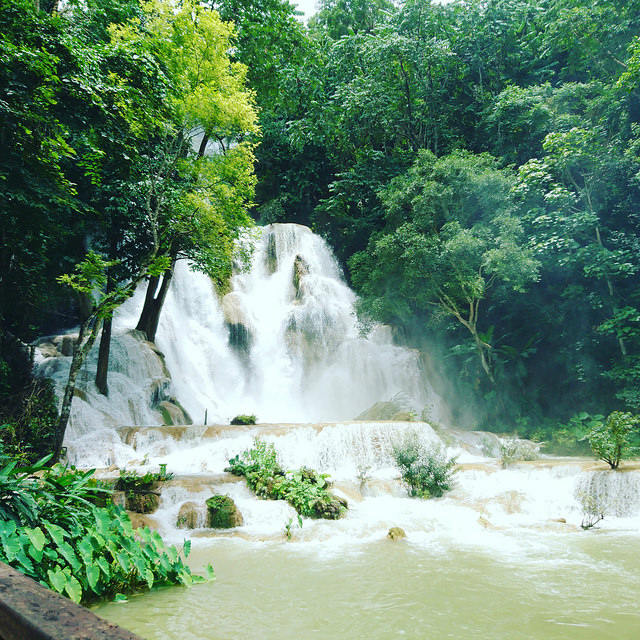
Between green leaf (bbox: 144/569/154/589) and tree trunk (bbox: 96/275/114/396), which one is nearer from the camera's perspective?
green leaf (bbox: 144/569/154/589)

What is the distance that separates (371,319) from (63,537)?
1436cm

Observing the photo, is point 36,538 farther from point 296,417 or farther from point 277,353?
point 277,353

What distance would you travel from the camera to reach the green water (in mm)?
3299

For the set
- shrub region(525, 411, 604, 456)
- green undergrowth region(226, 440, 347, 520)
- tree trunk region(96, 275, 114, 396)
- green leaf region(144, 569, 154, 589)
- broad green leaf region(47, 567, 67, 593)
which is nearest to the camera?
broad green leaf region(47, 567, 67, 593)

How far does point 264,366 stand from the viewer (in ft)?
61.3

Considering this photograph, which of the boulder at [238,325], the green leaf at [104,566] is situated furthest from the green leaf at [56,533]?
the boulder at [238,325]

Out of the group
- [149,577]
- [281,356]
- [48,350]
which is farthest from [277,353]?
[149,577]

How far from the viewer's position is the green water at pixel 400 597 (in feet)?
10.8

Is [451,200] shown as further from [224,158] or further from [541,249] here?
[224,158]

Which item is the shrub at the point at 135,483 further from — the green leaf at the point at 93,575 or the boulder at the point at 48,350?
the boulder at the point at 48,350

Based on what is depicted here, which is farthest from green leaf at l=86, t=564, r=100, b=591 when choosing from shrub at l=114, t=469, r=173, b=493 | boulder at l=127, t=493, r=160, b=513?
shrub at l=114, t=469, r=173, b=493

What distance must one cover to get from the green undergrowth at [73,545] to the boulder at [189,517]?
2790 millimetres

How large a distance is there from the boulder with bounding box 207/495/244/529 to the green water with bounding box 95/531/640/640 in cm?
127

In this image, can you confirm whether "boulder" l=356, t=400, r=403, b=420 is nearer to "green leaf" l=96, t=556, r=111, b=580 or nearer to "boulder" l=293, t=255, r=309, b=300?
"boulder" l=293, t=255, r=309, b=300
